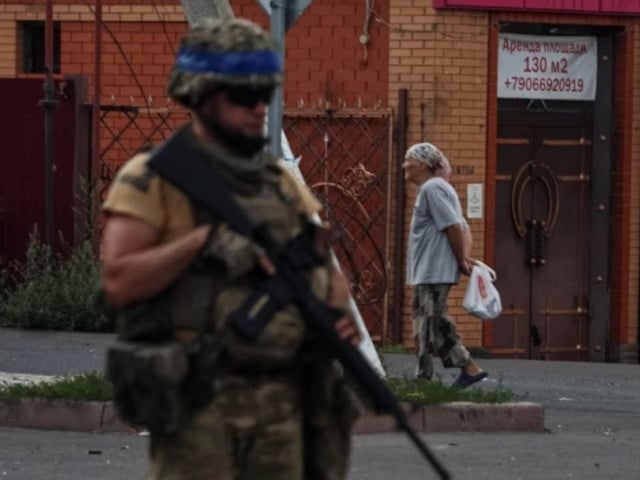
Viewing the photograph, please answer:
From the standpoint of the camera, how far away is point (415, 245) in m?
12.0

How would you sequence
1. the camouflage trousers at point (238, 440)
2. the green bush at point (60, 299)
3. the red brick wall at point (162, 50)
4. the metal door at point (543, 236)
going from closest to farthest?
the camouflage trousers at point (238, 440), the green bush at point (60, 299), the red brick wall at point (162, 50), the metal door at point (543, 236)

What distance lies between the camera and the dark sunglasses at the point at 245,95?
481 cm

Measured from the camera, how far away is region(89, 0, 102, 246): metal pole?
1705cm

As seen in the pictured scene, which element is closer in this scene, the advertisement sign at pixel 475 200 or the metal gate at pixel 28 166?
the advertisement sign at pixel 475 200

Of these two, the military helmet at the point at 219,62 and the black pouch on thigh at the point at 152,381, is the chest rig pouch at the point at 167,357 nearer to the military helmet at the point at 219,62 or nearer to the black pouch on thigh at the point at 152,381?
the black pouch on thigh at the point at 152,381

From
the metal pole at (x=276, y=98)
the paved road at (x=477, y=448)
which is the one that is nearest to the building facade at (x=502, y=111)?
the paved road at (x=477, y=448)

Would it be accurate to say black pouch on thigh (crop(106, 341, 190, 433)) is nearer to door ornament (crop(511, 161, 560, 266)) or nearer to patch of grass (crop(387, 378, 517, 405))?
patch of grass (crop(387, 378, 517, 405))

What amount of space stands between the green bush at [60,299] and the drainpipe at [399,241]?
2.72 meters

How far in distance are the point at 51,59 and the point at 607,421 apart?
724cm

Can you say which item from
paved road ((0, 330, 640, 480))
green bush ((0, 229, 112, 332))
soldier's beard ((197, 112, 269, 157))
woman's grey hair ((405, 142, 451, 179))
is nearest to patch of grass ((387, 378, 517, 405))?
paved road ((0, 330, 640, 480))

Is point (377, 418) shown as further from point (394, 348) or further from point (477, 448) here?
point (394, 348)

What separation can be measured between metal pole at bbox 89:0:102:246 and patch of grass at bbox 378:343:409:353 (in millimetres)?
2870

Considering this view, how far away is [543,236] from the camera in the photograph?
1733 centimetres

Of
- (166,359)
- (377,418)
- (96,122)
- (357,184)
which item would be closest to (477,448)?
(377,418)
